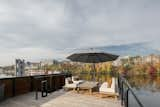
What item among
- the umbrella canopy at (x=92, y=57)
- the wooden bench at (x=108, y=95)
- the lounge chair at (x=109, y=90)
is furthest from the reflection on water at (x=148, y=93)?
the wooden bench at (x=108, y=95)

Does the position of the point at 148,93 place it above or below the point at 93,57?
below

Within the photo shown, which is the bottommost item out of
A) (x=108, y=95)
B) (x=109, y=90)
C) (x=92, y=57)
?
(x=108, y=95)

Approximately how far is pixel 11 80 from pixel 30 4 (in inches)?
158

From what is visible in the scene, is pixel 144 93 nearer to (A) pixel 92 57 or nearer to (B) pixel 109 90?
(A) pixel 92 57

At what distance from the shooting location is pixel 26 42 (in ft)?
67.9

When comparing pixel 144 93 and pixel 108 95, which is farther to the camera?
pixel 144 93

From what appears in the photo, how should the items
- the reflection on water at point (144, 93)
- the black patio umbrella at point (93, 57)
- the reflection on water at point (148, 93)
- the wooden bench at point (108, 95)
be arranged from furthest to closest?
the reflection on water at point (148, 93) → the reflection on water at point (144, 93) → the black patio umbrella at point (93, 57) → the wooden bench at point (108, 95)

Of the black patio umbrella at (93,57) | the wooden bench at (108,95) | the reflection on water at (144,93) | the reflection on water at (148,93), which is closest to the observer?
the wooden bench at (108,95)

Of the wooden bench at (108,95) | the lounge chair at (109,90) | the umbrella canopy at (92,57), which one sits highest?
the umbrella canopy at (92,57)

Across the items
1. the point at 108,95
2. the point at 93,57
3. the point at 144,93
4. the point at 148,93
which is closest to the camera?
the point at 108,95

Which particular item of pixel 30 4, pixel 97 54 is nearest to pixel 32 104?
pixel 97 54

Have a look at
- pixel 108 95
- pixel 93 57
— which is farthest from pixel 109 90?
pixel 93 57

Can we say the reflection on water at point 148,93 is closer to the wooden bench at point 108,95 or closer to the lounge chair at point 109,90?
the lounge chair at point 109,90

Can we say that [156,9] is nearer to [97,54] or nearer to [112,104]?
[97,54]
